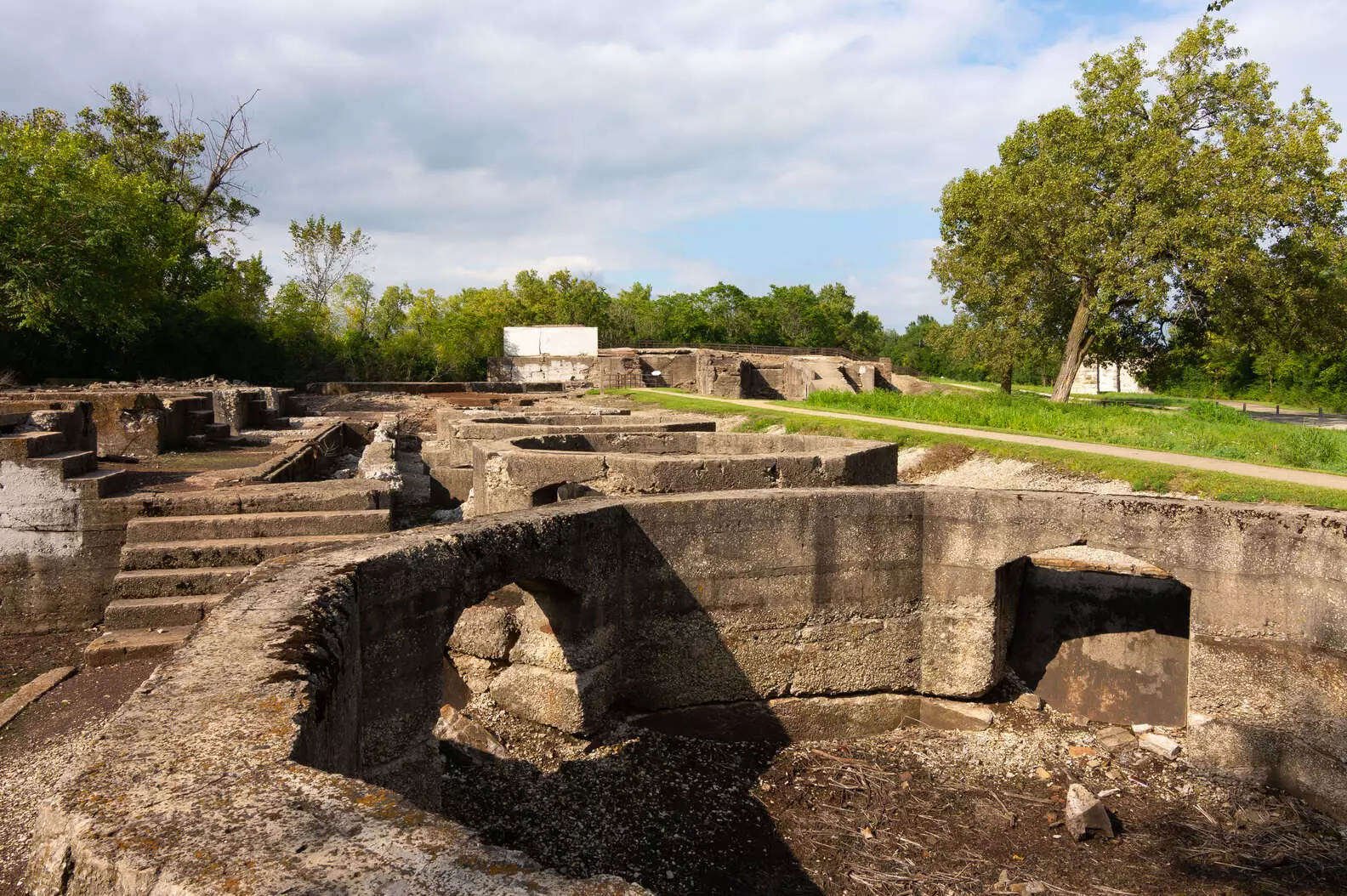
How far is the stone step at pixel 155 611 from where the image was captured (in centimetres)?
749

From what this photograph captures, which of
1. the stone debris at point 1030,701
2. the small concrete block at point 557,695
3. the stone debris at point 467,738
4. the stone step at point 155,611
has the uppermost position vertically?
the stone step at point 155,611

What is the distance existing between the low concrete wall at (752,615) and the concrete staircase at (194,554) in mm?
2152

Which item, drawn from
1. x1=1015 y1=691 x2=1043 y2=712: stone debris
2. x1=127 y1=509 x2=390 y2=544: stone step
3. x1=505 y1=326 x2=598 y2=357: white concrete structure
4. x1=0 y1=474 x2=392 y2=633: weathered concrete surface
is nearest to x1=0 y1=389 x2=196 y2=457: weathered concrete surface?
x1=0 y1=474 x2=392 y2=633: weathered concrete surface

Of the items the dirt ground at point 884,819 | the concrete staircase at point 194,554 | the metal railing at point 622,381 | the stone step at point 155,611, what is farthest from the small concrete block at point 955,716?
the metal railing at point 622,381

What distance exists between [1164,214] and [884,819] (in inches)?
831

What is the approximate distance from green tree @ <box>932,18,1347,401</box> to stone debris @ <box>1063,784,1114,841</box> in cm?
1861

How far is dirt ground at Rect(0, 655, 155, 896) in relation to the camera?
15.9ft

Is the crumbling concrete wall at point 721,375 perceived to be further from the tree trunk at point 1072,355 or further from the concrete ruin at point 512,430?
the concrete ruin at point 512,430

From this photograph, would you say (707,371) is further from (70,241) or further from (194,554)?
(194,554)

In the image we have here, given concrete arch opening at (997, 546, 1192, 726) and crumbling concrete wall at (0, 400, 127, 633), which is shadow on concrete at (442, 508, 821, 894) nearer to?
concrete arch opening at (997, 546, 1192, 726)

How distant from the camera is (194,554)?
8102mm

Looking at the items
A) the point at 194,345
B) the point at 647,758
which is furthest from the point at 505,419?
the point at 194,345

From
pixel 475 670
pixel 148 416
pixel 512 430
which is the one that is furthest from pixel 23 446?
pixel 475 670

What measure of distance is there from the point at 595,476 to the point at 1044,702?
5.14m
